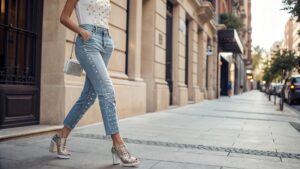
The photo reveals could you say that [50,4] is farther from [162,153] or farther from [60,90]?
[162,153]

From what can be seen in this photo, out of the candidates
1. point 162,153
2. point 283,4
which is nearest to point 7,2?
point 162,153

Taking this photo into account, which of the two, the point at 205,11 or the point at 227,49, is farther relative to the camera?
the point at 227,49

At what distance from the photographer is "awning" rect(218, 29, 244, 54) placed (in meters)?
30.2

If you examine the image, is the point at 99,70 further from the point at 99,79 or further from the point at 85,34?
the point at 85,34

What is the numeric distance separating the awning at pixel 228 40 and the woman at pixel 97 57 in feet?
87.1

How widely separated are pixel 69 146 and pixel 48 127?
4.70ft

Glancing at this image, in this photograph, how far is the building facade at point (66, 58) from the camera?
21.6 feet

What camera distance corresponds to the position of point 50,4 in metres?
7.29

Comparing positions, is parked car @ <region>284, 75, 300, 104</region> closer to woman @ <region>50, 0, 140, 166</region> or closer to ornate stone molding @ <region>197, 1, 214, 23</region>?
ornate stone molding @ <region>197, 1, 214, 23</region>

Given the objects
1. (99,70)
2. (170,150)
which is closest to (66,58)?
(170,150)

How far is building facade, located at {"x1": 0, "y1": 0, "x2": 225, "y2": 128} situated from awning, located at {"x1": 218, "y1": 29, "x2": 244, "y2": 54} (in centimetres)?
1292

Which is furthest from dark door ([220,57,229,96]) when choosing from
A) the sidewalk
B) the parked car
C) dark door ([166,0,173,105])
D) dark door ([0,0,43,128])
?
dark door ([0,0,43,128])

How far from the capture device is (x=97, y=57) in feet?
13.7

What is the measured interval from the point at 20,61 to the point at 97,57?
10.1ft
